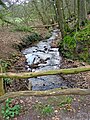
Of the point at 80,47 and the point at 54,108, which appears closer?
the point at 54,108

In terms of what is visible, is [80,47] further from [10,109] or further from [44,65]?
[10,109]

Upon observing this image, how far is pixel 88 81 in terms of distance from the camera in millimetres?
9562

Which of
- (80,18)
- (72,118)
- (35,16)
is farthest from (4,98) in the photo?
(35,16)

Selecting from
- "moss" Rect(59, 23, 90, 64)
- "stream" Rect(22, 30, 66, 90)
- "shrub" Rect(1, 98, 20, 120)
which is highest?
"shrub" Rect(1, 98, 20, 120)

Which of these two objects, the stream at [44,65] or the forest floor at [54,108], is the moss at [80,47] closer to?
the stream at [44,65]

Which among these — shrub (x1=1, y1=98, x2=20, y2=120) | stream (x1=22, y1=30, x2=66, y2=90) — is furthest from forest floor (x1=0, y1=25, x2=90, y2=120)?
stream (x1=22, y1=30, x2=66, y2=90)

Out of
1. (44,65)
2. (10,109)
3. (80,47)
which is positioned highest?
(10,109)

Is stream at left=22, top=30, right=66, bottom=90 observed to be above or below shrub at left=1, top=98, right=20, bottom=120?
below

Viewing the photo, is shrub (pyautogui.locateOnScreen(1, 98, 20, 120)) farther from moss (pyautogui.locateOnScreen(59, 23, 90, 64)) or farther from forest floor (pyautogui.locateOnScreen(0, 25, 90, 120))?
moss (pyautogui.locateOnScreen(59, 23, 90, 64))

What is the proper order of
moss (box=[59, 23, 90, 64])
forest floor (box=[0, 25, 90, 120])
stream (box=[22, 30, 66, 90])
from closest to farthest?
forest floor (box=[0, 25, 90, 120])
stream (box=[22, 30, 66, 90])
moss (box=[59, 23, 90, 64])

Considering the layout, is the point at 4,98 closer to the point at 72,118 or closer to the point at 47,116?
the point at 47,116

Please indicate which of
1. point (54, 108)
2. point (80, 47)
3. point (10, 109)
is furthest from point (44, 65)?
point (10, 109)

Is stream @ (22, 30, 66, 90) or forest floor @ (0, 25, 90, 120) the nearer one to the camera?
forest floor @ (0, 25, 90, 120)

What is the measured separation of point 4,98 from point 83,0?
13.8 meters
